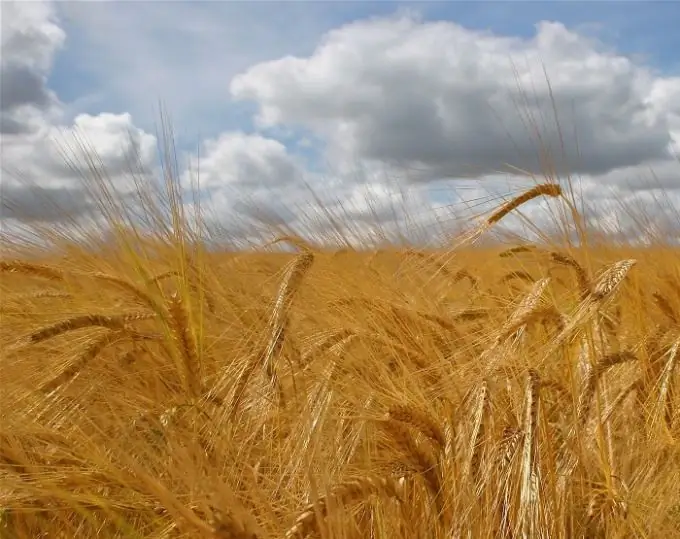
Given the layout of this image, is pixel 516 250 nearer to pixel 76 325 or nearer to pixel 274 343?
pixel 274 343

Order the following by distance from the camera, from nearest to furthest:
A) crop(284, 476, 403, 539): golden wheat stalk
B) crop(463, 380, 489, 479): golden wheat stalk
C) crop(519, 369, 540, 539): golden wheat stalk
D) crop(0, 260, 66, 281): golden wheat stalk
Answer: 1. crop(284, 476, 403, 539): golden wheat stalk
2. crop(519, 369, 540, 539): golden wheat stalk
3. crop(463, 380, 489, 479): golden wheat stalk
4. crop(0, 260, 66, 281): golden wheat stalk

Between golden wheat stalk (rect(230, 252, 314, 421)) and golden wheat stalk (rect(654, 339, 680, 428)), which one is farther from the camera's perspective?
golden wheat stalk (rect(654, 339, 680, 428))

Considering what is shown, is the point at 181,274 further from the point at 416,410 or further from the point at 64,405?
the point at 416,410

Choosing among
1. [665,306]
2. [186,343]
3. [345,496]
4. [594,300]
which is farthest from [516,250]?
[345,496]

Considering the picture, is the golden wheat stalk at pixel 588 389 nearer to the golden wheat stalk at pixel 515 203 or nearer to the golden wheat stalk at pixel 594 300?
the golden wheat stalk at pixel 594 300

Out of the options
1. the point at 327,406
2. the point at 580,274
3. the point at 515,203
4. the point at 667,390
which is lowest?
the point at 667,390

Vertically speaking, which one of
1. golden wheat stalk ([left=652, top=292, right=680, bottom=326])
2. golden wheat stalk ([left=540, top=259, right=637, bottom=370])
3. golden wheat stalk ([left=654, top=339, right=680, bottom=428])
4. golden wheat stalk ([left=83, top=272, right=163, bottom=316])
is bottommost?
golden wheat stalk ([left=654, top=339, right=680, bottom=428])

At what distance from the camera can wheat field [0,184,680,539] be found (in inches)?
61.5

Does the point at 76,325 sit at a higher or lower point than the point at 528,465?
higher

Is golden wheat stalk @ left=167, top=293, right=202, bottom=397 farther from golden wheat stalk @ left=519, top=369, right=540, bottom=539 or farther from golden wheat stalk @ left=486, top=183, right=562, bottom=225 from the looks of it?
golden wheat stalk @ left=486, top=183, right=562, bottom=225

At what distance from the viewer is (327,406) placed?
1.63 m

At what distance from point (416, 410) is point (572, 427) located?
455mm

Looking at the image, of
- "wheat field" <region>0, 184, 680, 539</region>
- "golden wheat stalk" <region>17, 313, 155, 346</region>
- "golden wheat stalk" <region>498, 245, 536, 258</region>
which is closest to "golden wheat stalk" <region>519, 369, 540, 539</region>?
"wheat field" <region>0, 184, 680, 539</region>

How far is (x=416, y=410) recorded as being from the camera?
1.66 metres
